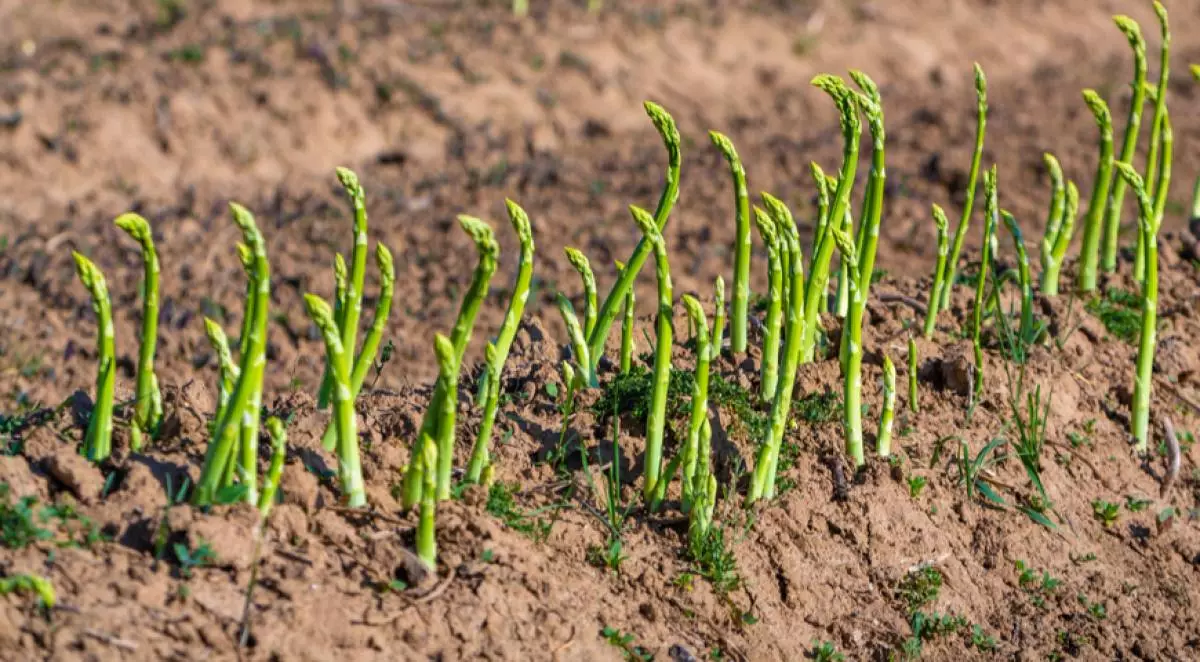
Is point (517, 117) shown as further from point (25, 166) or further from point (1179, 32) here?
point (1179, 32)

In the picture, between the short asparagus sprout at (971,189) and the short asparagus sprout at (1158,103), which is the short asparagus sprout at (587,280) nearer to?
the short asparagus sprout at (971,189)

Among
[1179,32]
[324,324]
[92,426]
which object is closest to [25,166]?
[92,426]

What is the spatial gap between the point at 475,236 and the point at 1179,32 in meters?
9.55

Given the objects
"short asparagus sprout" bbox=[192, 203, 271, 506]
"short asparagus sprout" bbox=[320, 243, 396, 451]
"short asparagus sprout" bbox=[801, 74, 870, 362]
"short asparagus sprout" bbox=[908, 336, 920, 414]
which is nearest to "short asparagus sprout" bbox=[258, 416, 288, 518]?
"short asparagus sprout" bbox=[192, 203, 271, 506]

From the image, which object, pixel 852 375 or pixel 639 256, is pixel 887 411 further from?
pixel 639 256

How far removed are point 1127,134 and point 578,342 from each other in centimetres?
218

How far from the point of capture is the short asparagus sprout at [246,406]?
2.87 meters

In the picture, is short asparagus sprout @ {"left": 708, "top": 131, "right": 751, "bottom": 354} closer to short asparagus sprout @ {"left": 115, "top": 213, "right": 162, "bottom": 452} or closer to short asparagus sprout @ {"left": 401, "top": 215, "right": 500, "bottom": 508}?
short asparagus sprout @ {"left": 401, "top": 215, "right": 500, "bottom": 508}

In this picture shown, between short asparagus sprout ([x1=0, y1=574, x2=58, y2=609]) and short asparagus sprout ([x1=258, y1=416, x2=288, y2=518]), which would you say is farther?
short asparagus sprout ([x1=258, y1=416, x2=288, y2=518])

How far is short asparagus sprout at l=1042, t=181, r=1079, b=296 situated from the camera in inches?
176

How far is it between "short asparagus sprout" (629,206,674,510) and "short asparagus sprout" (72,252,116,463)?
1206mm

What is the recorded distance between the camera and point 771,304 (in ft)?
11.5

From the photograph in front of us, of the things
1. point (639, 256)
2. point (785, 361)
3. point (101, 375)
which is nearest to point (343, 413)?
point (101, 375)

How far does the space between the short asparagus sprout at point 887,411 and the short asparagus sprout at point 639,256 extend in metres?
0.70
